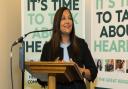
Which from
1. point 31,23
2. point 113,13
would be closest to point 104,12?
point 113,13

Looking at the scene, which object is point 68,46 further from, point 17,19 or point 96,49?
point 17,19

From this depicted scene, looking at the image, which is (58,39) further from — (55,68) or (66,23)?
(55,68)

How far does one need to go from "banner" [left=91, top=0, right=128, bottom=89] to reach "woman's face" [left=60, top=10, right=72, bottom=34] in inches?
31.6

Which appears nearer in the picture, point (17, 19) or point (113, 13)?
point (113, 13)

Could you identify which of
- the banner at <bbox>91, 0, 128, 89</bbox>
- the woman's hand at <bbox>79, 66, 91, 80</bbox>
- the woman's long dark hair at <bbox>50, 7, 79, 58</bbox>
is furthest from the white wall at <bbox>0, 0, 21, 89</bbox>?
the woman's hand at <bbox>79, 66, 91, 80</bbox>

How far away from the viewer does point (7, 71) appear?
359cm

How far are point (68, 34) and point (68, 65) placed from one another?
26.0 inches

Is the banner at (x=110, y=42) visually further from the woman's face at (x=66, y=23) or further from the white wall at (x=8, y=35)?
the white wall at (x=8, y=35)

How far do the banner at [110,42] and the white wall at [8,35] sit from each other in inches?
42.9

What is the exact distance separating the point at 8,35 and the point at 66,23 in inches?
59.3

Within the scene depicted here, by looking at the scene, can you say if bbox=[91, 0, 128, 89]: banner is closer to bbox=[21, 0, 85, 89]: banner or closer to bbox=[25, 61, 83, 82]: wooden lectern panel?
bbox=[21, 0, 85, 89]: banner

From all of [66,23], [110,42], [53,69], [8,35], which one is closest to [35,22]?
[8,35]

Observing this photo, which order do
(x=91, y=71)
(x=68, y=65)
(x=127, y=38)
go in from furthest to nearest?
(x=127, y=38)
(x=91, y=71)
(x=68, y=65)

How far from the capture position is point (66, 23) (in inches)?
90.7
